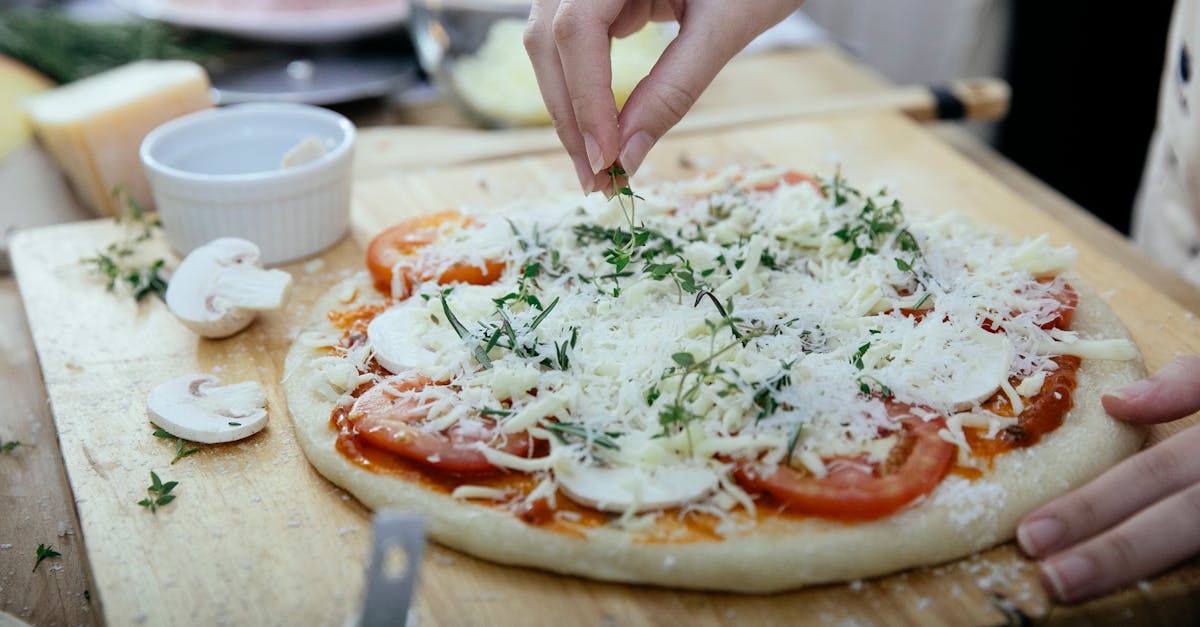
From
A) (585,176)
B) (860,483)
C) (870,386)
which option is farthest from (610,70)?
(860,483)

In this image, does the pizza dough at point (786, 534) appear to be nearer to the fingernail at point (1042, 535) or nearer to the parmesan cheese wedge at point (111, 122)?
the fingernail at point (1042, 535)

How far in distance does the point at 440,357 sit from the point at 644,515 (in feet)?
1.96

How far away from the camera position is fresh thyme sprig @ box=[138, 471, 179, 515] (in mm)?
2039

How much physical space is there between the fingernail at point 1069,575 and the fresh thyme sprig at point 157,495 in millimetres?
1661

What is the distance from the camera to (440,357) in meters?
2.23

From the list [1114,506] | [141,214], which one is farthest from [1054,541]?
[141,214]

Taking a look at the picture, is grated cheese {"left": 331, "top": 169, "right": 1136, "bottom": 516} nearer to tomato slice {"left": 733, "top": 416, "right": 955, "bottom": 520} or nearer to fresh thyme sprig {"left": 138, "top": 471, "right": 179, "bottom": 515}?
tomato slice {"left": 733, "top": 416, "right": 955, "bottom": 520}

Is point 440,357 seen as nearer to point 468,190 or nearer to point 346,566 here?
point 346,566

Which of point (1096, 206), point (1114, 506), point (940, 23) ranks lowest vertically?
point (1096, 206)

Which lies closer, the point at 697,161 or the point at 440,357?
the point at 440,357

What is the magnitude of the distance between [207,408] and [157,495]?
262mm

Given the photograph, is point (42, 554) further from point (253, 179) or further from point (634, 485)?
point (634, 485)

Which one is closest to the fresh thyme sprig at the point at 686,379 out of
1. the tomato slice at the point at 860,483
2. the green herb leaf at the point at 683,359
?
the green herb leaf at the point at 683,359

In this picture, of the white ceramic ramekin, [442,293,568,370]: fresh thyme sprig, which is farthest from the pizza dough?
the white ceramic ramekin
